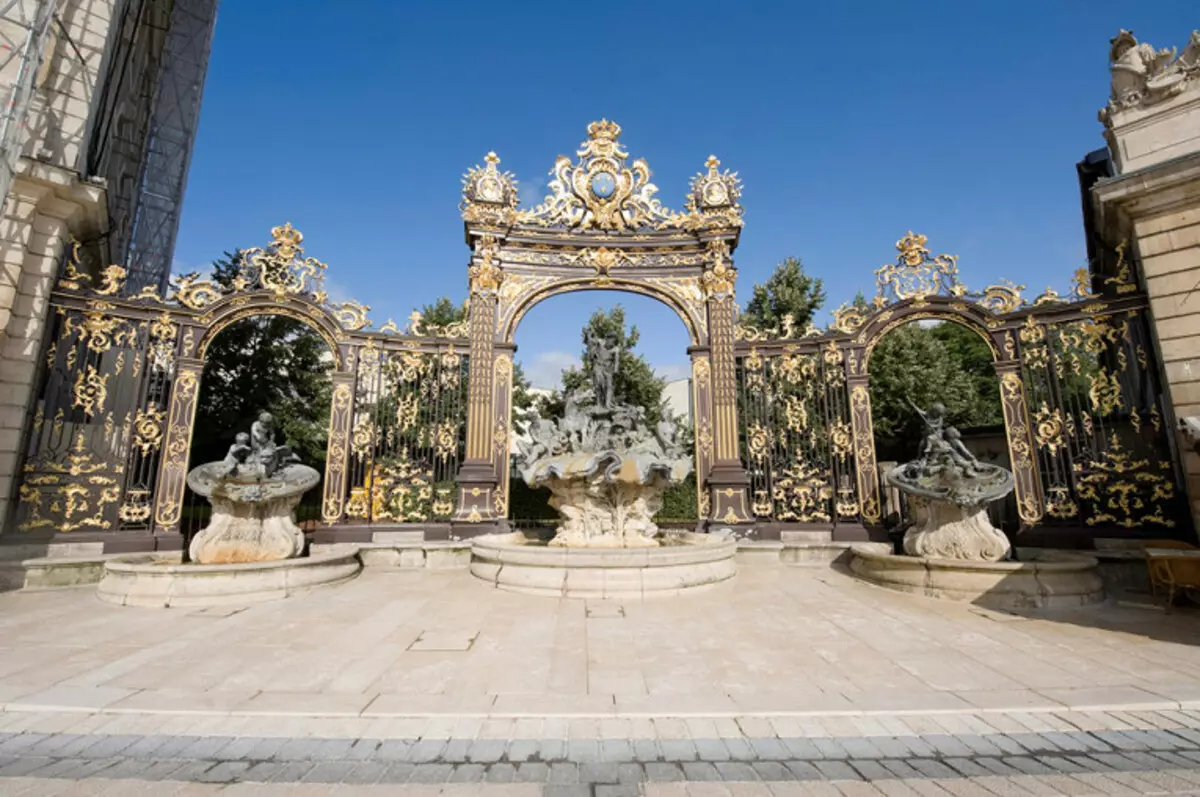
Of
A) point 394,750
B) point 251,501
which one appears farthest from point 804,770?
point 251,501

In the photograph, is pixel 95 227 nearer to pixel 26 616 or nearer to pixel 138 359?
pixel 138 359

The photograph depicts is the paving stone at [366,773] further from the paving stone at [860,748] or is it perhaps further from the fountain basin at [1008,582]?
the fountain basin at [1008,582]

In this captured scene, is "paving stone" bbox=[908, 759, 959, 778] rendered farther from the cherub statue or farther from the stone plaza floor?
the cherub statue

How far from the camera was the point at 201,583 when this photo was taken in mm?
6262

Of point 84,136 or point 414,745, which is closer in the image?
point 414,745

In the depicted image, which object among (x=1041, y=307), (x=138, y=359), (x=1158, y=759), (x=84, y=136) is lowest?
(x=1158, y=759)

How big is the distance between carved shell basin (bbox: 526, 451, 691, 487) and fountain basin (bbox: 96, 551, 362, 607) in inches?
133

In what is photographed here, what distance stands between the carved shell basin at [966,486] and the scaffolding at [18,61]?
501 inches

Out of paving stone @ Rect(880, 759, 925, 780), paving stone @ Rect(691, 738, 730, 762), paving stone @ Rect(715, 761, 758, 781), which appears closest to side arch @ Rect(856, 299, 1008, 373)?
paving stone @ Rect(880, 759, 925, 780)

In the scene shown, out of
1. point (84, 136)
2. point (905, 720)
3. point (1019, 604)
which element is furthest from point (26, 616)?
point (1019, 604)

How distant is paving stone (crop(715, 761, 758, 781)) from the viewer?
2.57 metres

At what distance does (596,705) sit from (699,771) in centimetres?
84

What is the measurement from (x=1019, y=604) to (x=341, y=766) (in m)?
7.20

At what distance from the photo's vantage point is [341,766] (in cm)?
267
